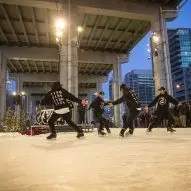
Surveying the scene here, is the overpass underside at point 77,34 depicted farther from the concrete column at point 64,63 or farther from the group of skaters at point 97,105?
the group of skaters at point 97,105

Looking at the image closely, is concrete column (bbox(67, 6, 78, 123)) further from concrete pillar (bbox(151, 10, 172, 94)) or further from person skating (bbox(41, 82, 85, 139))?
person skating (bbox(41, 82, 85, 139))

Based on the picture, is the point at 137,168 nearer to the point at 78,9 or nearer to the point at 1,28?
the point at 78,9

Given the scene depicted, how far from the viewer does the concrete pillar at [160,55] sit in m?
18.3

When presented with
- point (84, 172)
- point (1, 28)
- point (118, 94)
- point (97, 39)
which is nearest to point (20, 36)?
point (1, 28)

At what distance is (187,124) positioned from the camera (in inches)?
688

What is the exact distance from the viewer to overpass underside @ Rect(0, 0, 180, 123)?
1728cm

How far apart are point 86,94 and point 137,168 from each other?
46.8 metres

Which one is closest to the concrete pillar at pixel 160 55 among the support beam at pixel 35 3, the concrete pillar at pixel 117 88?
the support beam at pixel 35 3

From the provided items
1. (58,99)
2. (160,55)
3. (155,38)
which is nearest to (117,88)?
(160,55)

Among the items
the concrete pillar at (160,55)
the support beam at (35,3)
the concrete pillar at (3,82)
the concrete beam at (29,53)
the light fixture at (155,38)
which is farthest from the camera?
the concrete beam at (29,53)

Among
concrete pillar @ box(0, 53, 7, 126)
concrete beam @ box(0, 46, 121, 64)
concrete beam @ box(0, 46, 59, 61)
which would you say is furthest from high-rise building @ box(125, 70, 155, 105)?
concrete pillar @ box(0, 53, 7, 126)

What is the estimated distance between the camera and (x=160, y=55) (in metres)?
18.6

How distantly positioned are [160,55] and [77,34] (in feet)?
20.1

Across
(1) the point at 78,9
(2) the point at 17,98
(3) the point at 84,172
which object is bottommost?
(3) the point at 84,172
